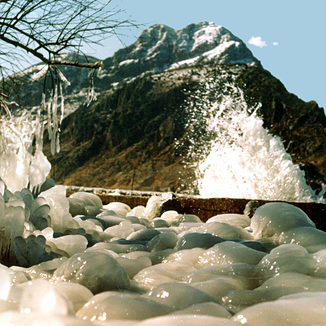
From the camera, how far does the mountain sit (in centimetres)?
3900

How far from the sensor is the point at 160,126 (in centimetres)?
4900

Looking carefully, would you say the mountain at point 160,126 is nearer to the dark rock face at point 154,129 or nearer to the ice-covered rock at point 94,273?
the dark rock face at point 154,129

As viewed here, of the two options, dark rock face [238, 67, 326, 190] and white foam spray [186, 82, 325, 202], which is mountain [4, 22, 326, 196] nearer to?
dark rock face [238, 67, 326, 190]

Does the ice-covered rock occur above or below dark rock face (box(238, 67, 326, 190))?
below

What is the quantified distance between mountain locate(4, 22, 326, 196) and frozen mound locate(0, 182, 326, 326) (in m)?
29.2

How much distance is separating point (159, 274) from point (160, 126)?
1875 inches

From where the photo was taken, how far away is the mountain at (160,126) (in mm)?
39000

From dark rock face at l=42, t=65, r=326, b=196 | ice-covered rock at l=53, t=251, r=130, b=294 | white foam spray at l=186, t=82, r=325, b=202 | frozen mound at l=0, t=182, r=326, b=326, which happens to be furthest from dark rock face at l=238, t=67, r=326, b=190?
ice-covered rock at l=53, t=251, r=130, b=294

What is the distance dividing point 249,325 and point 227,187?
175 inches

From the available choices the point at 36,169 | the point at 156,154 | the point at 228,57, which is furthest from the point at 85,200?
the point at 228,57

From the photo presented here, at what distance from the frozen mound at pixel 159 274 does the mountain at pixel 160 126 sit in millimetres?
29237

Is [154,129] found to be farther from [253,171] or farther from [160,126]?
[253,171]

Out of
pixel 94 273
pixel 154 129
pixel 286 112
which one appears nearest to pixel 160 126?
pixel 154 129

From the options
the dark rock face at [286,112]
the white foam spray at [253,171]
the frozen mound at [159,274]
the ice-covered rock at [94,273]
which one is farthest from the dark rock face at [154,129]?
the ice-covered rock at [94,273]
